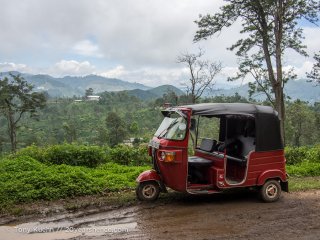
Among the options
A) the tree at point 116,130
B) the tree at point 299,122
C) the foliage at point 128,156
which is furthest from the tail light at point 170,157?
Answer: the tree at point 299,122

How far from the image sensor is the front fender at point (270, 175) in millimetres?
8766

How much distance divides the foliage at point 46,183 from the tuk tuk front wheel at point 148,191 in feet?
4.41

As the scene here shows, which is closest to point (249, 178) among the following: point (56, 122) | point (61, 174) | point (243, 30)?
point (61, 174)

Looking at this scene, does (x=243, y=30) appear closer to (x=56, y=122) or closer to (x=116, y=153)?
(x=116, y=153)

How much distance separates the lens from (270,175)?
8.86 metres

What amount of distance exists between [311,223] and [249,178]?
1750 millimetres

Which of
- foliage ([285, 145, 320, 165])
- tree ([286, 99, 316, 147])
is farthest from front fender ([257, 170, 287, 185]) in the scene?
tree ([286, 99, 316, 147])

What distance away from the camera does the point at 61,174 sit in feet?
31.4

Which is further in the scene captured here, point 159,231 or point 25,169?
point 25,169

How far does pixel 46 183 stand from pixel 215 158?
159 inches

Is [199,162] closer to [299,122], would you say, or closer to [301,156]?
[301,156]

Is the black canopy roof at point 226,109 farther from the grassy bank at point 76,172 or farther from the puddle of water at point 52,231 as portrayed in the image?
the puddle of water at point 52,231

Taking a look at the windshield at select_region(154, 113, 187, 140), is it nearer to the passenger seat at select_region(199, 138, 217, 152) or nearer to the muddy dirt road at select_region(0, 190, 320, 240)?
the passenger seat at select_region(199, 138, 217, 152)

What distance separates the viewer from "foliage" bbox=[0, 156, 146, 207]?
8.55 m
